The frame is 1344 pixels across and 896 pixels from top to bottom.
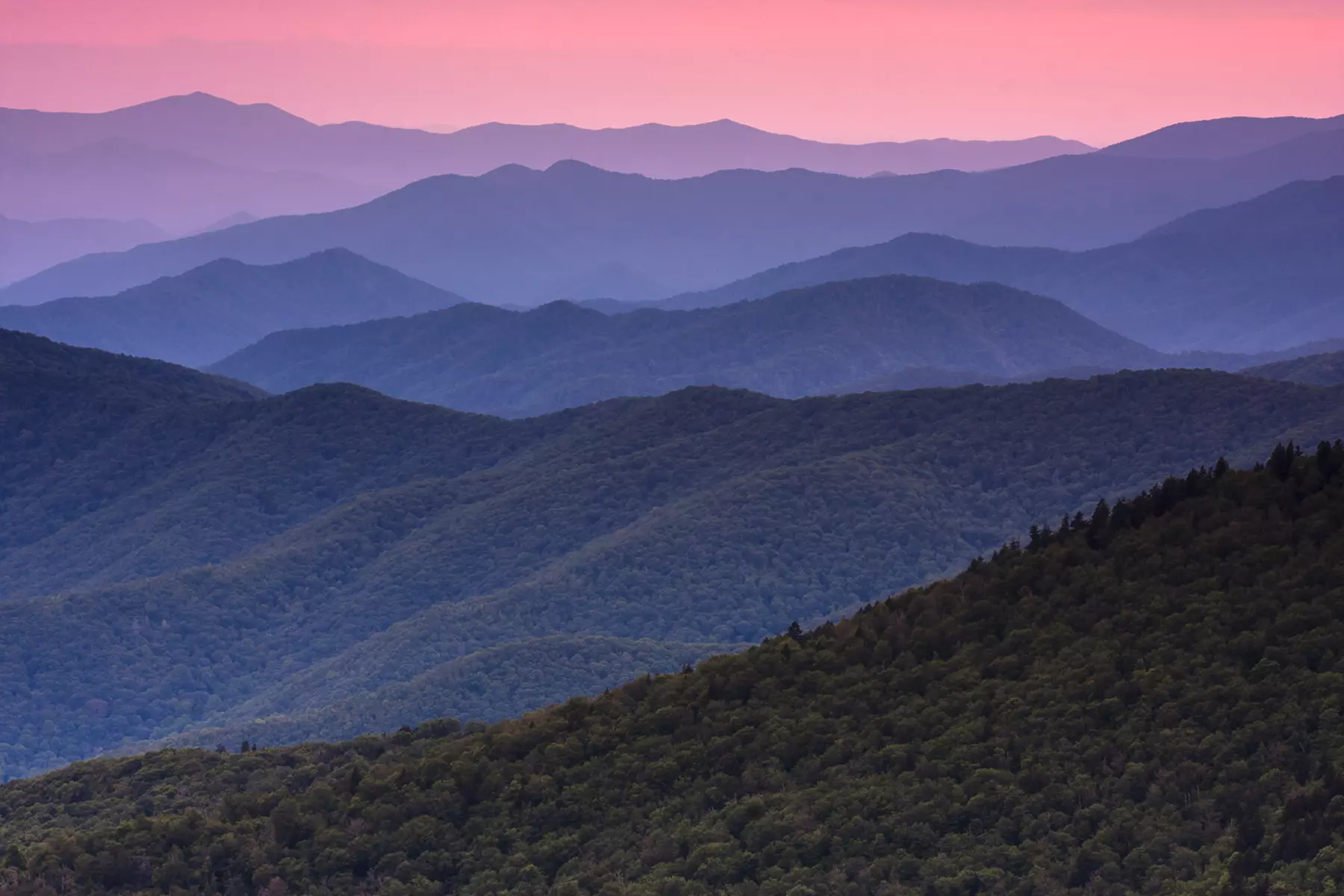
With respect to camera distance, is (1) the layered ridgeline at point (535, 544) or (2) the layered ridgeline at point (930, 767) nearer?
(2) the layered ridgeline at point (930, 767)

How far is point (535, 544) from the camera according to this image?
144125mm

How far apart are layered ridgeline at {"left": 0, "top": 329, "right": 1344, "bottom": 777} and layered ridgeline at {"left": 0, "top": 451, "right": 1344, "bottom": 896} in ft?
179

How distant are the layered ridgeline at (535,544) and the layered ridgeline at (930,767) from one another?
54468 mm

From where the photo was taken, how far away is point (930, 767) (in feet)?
141

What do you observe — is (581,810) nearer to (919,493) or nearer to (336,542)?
(919,493)

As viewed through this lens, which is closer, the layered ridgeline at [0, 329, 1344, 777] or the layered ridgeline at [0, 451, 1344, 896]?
the layered ridgeline at [0, 451, 1344, 896]

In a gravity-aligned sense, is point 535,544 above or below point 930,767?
above

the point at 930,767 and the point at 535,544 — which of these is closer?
the point at 930,767

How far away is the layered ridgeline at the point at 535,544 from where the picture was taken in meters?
125

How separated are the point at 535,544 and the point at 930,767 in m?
103

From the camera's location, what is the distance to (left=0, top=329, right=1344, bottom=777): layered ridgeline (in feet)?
409

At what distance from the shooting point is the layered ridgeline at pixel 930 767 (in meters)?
38.0

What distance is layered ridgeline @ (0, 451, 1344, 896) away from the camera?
38.0 m

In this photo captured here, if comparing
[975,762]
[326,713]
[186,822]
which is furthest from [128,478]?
[975,762]
